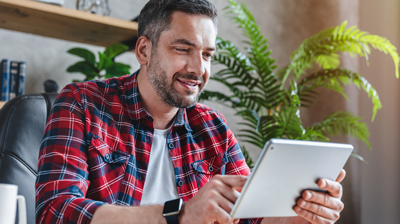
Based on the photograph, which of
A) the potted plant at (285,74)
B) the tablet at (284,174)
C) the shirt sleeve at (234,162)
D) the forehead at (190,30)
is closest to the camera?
the tablet at (284,174)

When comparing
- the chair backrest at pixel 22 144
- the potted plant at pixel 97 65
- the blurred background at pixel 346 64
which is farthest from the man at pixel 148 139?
the blurred background at pixel 346 64

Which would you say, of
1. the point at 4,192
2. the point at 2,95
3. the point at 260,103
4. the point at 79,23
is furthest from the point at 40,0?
the point at 4,192

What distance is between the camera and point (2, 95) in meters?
1.61

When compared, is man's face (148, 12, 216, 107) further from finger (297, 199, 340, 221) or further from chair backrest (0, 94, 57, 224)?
finger (297, 199, 340, 221)

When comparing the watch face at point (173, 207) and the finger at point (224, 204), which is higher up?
the finger at point (224, 204)

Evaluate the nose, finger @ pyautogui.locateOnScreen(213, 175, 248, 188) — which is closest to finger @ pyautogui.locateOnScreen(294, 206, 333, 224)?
finger @ pyautogui.locateOnScreen(213, 175, 248, 188)

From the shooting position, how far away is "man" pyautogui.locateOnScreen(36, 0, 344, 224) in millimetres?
798

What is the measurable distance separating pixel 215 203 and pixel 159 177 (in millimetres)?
426

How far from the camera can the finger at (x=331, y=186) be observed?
0.76 metres

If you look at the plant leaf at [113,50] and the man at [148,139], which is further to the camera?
the plant leaf at [113,50]

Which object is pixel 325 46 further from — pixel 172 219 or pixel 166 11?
pixel 172 219

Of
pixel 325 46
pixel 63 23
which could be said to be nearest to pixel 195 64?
pixel 63 23

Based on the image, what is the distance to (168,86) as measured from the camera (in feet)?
3.61

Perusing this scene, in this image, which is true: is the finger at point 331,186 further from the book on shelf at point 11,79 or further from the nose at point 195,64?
the book on shelf at point 11,79
